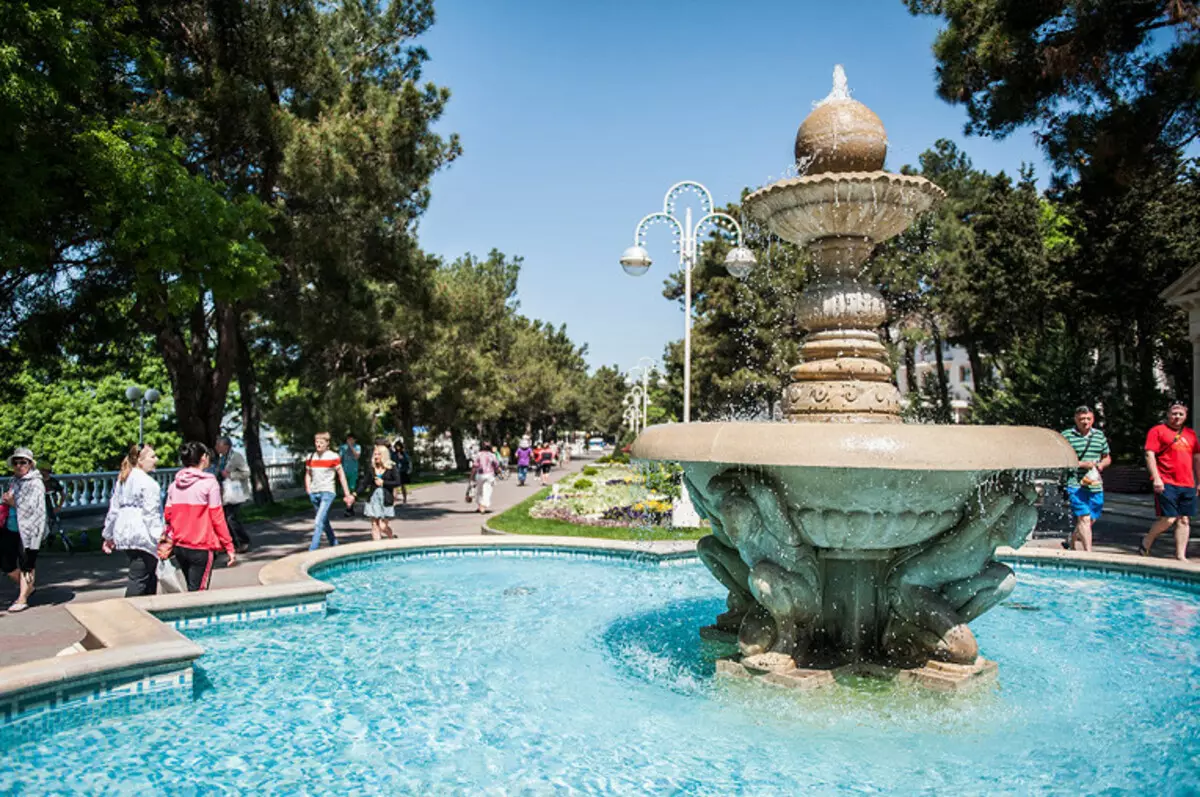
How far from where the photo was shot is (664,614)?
7.51 m

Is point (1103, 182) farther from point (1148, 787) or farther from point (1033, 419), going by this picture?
point (1148, 787)

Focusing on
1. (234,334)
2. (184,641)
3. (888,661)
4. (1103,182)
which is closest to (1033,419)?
(1103,182)

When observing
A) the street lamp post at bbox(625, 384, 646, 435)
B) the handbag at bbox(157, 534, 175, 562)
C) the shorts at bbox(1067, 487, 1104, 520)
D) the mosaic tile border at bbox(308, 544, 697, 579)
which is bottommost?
the mosaic tile border at bbox(308, 544, 697, 579)

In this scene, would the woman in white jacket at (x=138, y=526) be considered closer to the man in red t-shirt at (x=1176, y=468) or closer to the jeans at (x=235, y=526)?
the jeans at (x=235, y=526)

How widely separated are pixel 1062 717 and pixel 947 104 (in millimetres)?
16179

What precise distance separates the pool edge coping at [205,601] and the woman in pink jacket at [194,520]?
0.33m

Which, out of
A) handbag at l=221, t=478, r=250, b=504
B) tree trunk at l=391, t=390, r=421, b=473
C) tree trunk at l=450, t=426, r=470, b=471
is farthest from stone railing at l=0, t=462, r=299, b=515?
tree trunk at l=450, t=426, r=470, b=471

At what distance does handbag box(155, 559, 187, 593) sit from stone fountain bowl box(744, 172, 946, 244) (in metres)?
5.42

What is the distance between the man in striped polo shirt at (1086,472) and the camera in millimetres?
9430

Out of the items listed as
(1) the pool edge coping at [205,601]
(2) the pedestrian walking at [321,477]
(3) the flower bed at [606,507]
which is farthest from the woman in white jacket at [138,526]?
(3) the flower bed at [606,507]

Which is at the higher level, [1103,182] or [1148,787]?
[1103,182]

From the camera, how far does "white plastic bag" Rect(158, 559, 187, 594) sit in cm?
714

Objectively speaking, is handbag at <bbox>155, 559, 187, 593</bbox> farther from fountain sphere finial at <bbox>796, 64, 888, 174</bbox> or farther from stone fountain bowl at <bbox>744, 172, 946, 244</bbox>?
fountain sphere finial at <bbox>796, 64, 888, 174</bbox>

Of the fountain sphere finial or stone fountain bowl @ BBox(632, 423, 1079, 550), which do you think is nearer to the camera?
stone fountain bowl @ BBox(632, 423, 1079, 550)
